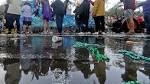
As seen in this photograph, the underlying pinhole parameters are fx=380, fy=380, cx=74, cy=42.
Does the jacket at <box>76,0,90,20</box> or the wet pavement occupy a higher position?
the jacket at <box>76,0,90,20</box>

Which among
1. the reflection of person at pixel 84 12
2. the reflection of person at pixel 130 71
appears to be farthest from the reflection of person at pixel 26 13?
the reflection of person at pixel 130 71

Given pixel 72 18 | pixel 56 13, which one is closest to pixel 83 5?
pixel 56 13

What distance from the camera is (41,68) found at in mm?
5387

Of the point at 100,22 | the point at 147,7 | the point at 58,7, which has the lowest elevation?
the point at 100,22

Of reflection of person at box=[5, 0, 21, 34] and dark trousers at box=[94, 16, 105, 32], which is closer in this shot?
reflection of person at box=[5, 0, 21, 34]

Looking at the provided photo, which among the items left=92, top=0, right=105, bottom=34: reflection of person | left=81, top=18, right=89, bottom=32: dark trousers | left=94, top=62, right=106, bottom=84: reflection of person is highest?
left=92, top=0, right=105, bottom=34: reflection of person

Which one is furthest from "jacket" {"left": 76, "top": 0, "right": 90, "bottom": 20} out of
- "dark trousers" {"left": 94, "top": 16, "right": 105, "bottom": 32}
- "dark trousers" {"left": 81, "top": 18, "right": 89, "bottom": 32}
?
"dark trousers" {"left": 94, "top": 16, "right": 105, "bottom": 32}

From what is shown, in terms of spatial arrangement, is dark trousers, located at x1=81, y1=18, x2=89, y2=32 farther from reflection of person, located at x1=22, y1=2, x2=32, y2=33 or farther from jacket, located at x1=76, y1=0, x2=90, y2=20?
reflection of person, located at x1=22, y1=2, x2=32, y2=33

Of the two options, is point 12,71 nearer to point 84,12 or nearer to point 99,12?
point 99,12

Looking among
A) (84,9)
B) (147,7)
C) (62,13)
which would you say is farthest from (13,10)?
(147,7)

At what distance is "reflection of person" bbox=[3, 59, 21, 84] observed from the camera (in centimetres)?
449

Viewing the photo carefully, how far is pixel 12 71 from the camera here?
516 centimetres

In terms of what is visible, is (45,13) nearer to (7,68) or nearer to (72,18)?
(72,18)

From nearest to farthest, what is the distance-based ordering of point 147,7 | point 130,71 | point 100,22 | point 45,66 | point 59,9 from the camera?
point 130,71, point 45,66, point 147,7, point 100,22, point 59,9
